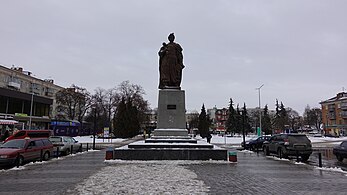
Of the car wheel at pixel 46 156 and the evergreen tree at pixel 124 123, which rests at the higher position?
the evergreen tree at pixel 124 123

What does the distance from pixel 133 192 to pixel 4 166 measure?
34.7ft

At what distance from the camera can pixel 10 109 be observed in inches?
2133

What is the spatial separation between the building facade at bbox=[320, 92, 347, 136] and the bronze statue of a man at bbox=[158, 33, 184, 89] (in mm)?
73108

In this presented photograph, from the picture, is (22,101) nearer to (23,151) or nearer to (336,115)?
(23,151)

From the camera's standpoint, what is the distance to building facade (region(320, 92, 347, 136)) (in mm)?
78812

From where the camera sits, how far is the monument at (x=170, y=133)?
597 inches

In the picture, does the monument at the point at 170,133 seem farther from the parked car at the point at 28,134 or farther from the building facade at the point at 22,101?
the building facade at the point at 22,101

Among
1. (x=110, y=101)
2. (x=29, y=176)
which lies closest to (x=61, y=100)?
(x=110, y=101)

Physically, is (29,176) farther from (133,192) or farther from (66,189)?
(133,192)

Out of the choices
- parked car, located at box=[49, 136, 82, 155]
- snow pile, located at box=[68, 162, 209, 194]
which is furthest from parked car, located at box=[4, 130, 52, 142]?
snow pile, located at box=[68, 162, 209, 194]

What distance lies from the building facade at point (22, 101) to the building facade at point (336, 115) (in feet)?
249

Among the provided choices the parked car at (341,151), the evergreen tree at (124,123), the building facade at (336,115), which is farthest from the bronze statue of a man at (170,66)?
the building facade at (336,115)

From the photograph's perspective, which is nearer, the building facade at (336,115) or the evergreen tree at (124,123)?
the evergreen tree at (124,123)

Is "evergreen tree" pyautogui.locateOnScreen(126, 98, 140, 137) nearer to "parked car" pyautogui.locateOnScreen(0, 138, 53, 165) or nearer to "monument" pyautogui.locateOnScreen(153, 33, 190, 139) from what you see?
"monument" pyautogui.locateOnScreen(153, 33, 190, 139)
